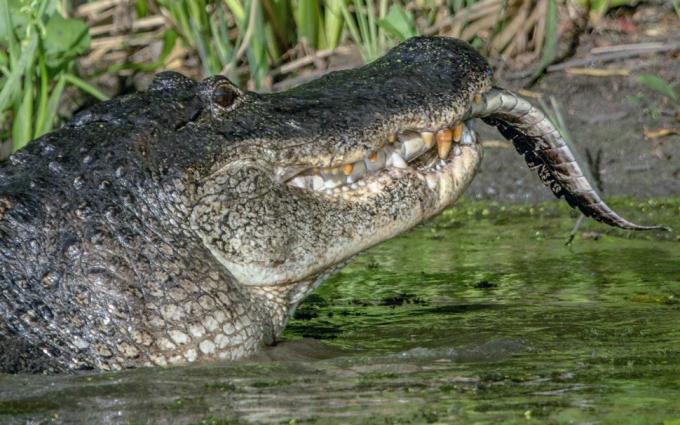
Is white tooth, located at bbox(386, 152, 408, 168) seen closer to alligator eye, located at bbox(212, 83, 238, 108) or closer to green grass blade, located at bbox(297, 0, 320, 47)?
alligator eye, located at bbox(212, 83, 238, 108)

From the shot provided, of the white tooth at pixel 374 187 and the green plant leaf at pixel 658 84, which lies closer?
the white tooth at pixel 374 187

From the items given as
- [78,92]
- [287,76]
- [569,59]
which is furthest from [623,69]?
[78,92]

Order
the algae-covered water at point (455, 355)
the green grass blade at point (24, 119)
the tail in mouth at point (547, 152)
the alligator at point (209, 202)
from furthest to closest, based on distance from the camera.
A: 1. the green grass blade at point (24, 119)
2. the tail in mouth at point (547, 152)
3. the alligator at point (209, 202)
4. the algae-covered water at point (455, 355)

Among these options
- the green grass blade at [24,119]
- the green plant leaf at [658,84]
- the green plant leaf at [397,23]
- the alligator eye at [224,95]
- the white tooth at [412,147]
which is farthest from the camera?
the green plant leaf at [658,84]

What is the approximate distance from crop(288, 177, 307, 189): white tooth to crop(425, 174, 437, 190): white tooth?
367mm

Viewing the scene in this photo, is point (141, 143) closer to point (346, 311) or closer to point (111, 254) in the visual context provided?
point (111, 254)

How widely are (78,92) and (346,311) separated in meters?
3.81

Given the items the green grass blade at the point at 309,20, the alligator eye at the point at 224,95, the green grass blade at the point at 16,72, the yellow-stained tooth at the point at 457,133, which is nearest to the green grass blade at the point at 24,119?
the green grass blade at the point at 16,72

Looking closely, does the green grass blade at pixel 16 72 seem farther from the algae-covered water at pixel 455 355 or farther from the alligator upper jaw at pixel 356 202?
the alligator upper jaw at pixel 356 202

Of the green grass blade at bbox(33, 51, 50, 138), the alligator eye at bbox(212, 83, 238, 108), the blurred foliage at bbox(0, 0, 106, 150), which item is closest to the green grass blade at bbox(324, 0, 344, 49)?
the blurred foliage at bbox(0, 0, 106, 150)

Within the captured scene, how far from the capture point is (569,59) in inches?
320

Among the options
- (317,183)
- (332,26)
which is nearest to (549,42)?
(332,26)

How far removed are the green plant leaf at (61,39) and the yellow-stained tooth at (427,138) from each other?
308 centimetres

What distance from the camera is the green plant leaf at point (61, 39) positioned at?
6.77 metres
